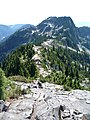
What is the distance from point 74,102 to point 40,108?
12.5m

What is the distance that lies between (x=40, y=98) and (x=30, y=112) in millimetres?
12949

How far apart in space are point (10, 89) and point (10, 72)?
6687 centimetres

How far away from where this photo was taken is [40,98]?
64.0 meters

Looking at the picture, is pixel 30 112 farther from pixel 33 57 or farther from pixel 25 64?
pixel 33 57

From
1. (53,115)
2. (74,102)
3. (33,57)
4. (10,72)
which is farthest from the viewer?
(33,57)

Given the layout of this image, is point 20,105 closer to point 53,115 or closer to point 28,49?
point 53,115

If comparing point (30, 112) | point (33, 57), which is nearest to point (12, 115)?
point (30, 112)

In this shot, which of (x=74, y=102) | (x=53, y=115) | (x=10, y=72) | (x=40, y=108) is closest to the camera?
(x=53, y=115)

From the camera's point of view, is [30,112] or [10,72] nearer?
[30,112]

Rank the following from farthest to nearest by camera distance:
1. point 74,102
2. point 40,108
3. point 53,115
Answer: point 74,102, point 40,108, point 53,115

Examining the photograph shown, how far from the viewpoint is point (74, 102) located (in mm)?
63844

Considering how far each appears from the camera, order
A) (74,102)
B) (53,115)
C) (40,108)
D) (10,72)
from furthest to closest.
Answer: (10,72) < (74,102) < (40,108) < (53,115)

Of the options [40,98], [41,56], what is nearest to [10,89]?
[40,98]

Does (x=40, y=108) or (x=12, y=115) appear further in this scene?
(x=40, y=108)
